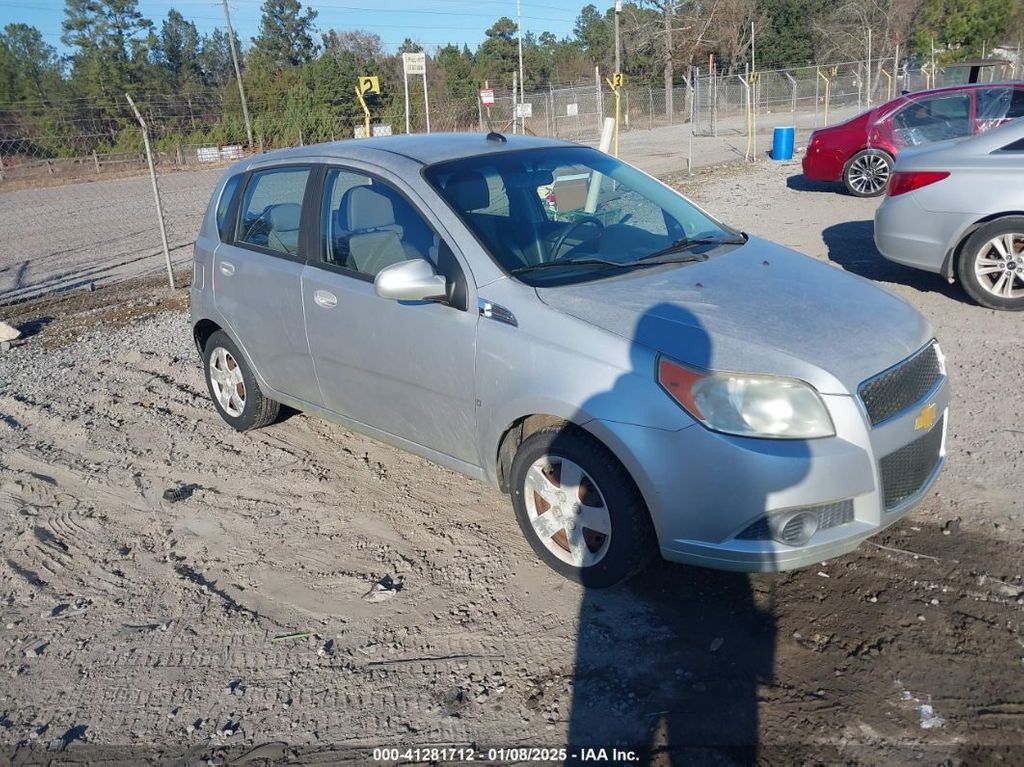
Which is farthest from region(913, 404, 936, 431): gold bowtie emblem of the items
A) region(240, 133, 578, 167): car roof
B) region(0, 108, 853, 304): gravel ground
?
region(0, 108, 853, 304): gravel ground

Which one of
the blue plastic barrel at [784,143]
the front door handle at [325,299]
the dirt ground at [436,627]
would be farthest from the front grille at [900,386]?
the blue plastic barrel at [784,143]

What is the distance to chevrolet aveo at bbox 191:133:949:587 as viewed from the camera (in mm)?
3152

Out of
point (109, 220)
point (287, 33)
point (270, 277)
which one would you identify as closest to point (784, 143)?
point (109, 220)

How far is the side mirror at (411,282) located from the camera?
3719 millimetres

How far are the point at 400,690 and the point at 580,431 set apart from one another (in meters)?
1.20

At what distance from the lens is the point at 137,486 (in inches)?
199

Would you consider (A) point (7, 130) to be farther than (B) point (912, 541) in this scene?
Yes

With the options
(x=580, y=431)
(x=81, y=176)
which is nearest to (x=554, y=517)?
(x=580, y=431)

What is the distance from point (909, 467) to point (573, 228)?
1.87m

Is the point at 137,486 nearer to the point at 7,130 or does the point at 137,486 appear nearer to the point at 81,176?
the point at 81,176

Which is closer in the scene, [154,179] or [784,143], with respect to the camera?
[154,179]

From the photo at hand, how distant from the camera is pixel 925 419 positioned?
11.3 ft

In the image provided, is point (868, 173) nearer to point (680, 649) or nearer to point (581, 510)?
point (581, 510)

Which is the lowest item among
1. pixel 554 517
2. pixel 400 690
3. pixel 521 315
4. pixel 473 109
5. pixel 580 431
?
pixel 400 690
